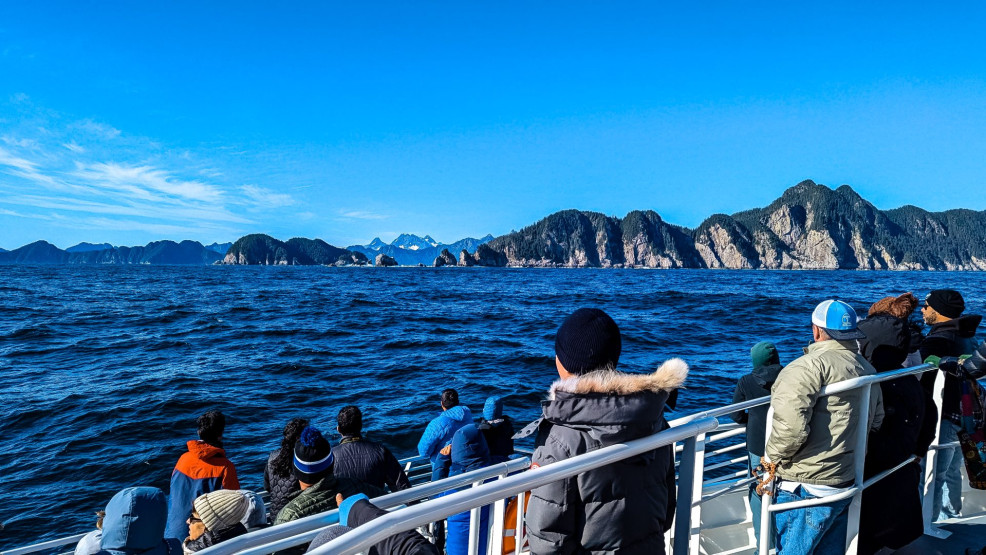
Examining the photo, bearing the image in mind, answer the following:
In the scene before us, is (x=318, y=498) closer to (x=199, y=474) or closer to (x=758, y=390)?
(x=199, y=474)

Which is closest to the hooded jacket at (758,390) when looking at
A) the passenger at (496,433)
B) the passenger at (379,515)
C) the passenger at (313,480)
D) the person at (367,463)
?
the passenger at (496,433)

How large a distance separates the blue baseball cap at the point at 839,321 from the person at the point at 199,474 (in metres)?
4.65

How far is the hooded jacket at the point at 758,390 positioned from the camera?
4.18 meters

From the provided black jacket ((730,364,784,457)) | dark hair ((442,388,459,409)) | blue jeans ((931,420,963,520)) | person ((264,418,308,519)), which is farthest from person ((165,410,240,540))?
blue jeans ((931,420,963,520))

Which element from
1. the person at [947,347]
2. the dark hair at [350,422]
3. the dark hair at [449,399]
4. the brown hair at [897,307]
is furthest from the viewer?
the dark hair at [449,399]

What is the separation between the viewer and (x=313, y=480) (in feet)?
11.6

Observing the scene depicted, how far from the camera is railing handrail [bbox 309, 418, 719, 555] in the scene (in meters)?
1.47

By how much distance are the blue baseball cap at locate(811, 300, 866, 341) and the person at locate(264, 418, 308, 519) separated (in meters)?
3.88

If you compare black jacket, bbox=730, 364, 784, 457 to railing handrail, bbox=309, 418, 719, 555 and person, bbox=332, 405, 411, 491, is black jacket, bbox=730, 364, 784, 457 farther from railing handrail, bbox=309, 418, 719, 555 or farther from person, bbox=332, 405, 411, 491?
person, bbox=332, 405, 411, 491

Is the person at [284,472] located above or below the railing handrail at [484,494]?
below

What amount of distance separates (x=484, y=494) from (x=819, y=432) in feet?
7.74

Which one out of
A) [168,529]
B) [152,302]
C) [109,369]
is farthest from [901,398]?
[152,302]

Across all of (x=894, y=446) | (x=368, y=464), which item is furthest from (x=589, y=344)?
(x=368, y=464)

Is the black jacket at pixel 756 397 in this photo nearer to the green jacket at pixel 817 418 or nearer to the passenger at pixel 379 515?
the green jacket at pixel 817 418
